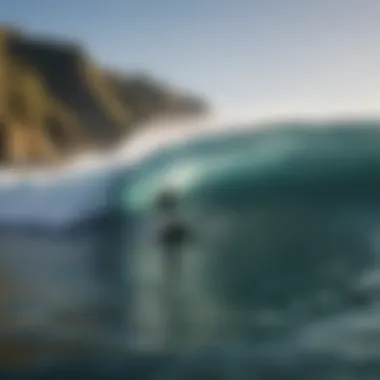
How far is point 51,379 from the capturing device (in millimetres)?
2207

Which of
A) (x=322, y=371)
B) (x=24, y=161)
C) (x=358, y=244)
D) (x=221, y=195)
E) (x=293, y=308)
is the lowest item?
(x=322, y=371)

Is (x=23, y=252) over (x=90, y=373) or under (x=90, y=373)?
over

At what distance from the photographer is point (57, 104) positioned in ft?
9.69

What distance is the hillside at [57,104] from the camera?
2.85 m

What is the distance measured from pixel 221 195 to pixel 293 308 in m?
0.50

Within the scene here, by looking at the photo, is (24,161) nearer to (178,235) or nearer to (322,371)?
(178,235)

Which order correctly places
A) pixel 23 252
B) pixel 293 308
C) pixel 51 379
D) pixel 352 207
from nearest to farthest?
pixel 51 379, pixel 293 308, pixel 352 207, pixel 23 252

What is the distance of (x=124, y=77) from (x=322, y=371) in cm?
115

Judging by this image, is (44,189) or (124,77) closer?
(124,77)

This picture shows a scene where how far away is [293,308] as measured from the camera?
2520 mm

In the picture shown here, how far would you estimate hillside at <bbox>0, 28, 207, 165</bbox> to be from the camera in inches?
112

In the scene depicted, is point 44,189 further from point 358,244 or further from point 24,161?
point 358,244

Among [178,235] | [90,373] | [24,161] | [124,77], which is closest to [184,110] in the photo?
[124,77]

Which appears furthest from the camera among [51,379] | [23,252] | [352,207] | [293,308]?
[23,252]
